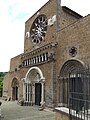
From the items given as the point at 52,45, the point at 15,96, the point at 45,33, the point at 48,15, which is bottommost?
the point at 15,96

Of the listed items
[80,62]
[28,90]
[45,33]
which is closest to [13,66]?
[28,90]

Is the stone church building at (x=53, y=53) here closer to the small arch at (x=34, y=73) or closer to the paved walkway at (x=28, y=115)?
the small arch at (x=34, y=73)

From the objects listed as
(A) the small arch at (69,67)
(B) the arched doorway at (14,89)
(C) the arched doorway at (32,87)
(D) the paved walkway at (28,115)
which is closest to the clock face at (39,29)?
(C) the arched doorway at (32,87)

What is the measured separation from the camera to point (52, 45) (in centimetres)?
1648

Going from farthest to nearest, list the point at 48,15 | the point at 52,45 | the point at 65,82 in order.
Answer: the point at 48,15
the point at 52,45
the point at 65,82

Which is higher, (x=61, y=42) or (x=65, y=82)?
(x=61, y=42)

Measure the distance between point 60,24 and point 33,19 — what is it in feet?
17.4

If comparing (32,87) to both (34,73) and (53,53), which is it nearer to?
(34,73)

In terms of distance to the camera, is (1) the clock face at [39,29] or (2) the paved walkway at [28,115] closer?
(2) the paved walkway at [28,115]

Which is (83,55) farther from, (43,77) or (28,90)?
(28,90)

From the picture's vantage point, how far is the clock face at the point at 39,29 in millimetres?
19359

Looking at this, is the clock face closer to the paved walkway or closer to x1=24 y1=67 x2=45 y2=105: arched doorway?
x1=24 y1=67 x2=45 y2=105: arched doorway

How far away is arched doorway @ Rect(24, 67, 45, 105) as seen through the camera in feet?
62.8

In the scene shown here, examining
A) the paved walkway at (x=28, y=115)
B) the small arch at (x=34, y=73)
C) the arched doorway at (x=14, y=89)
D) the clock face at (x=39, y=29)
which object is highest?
the clock face at (x=39, y=29)
